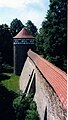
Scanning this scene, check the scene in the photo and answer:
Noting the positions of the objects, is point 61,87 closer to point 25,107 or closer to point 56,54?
point 25,107

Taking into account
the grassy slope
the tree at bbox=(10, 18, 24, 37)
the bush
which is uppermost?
the tree at bbox=(10, 18, 24, 37)

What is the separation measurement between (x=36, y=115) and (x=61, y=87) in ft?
21.8

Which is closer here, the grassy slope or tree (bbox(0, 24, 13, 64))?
the grassy slope

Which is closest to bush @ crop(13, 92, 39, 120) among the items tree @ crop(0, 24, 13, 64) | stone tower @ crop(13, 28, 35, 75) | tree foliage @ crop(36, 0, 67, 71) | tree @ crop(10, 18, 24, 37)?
tree foliage @ crop(36, 0, 67, 71)

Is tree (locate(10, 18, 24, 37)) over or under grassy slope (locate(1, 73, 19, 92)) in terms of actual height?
over

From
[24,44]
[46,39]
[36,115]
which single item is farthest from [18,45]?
[36,115]

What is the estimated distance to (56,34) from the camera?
2869 centimetres

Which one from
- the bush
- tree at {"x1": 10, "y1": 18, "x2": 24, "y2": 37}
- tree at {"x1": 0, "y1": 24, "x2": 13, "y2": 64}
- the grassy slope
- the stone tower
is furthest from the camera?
tree at {"x1": 10, "y1": 18, "x2": 24, "y2": 37}

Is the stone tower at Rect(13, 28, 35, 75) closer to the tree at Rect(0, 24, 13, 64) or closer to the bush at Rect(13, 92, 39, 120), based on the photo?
the tree at Rect(0, 24, 13, 64)

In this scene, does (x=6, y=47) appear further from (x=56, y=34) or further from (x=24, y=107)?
(x=24, y=107)

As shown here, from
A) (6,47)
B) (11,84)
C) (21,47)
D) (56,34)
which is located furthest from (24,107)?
(6,47)

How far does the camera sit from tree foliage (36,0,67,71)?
92.7ft

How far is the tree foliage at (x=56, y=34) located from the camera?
92.7 ft

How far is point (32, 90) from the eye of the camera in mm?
19391
